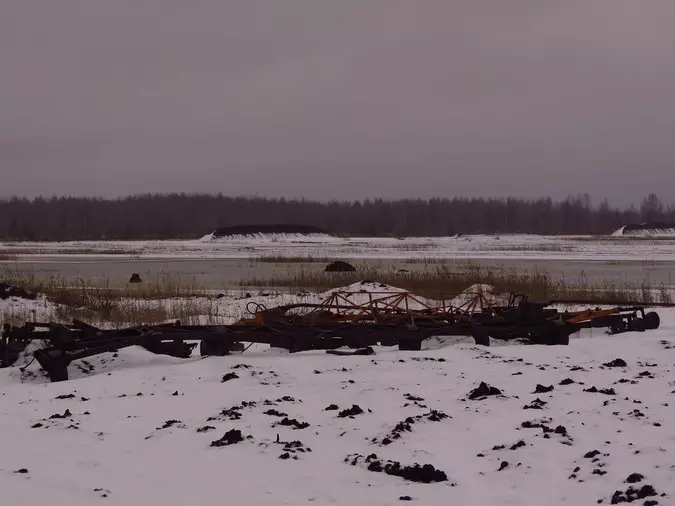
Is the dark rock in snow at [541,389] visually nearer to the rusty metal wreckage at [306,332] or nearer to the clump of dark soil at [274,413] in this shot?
the clump of dark soil at [274,413]

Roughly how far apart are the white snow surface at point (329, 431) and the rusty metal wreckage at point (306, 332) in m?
0.31

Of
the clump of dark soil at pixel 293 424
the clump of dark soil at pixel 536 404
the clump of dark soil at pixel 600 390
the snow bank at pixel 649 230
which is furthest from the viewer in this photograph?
the snow bank at pixel 649 230

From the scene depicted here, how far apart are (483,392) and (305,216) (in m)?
142

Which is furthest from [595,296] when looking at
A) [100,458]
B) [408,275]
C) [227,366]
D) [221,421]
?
[100,458]

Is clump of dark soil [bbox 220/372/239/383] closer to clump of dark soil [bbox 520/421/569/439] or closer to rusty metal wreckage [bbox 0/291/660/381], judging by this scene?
rusty metal wreckage [bbox 0/291/660/381]

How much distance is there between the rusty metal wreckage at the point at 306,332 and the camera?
25.2ft

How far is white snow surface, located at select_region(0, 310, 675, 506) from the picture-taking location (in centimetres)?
396

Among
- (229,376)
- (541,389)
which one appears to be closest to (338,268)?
(229,376)

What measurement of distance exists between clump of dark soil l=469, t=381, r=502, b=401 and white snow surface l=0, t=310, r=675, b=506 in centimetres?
10

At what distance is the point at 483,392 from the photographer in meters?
6.11

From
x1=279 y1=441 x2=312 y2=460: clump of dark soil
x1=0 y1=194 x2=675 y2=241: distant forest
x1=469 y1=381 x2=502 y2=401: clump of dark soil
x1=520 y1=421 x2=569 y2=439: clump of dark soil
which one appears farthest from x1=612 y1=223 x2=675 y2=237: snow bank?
x1=279 y1=441 x2=312 y2=460: clump of dark soil

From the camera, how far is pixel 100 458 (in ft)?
14.8

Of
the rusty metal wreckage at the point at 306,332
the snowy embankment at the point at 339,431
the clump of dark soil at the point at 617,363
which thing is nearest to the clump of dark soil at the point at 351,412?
the snowy embankment at the point at 339,431

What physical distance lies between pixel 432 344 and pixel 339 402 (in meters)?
4.21
